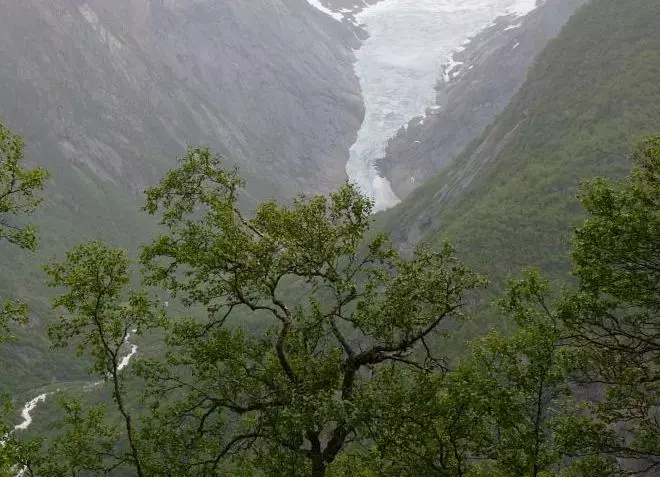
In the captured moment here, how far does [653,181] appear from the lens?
1565 centimetres

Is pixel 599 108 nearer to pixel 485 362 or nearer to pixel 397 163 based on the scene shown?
pixel 485 362

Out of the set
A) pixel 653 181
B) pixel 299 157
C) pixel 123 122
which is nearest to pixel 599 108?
pixel 653 181

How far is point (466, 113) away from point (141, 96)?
94639mm

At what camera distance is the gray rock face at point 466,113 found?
16725cm

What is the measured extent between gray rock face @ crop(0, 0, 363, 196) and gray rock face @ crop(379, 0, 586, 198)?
20814mm

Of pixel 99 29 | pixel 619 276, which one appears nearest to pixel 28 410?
pixel 619 276

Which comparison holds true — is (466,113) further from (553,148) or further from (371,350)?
(371,350)

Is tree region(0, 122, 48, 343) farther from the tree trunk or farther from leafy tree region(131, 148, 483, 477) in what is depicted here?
the tree trunk

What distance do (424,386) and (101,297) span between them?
9111 mm

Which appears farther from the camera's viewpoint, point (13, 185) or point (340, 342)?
point (340, 342)

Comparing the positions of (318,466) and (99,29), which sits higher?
(99,29)

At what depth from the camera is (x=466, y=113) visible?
17538 centimetres

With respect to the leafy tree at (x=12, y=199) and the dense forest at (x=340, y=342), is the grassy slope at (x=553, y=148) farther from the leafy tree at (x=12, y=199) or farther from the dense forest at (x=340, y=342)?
the leafy tree at (x=12, y=199)

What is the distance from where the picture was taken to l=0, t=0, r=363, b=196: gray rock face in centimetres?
13425
